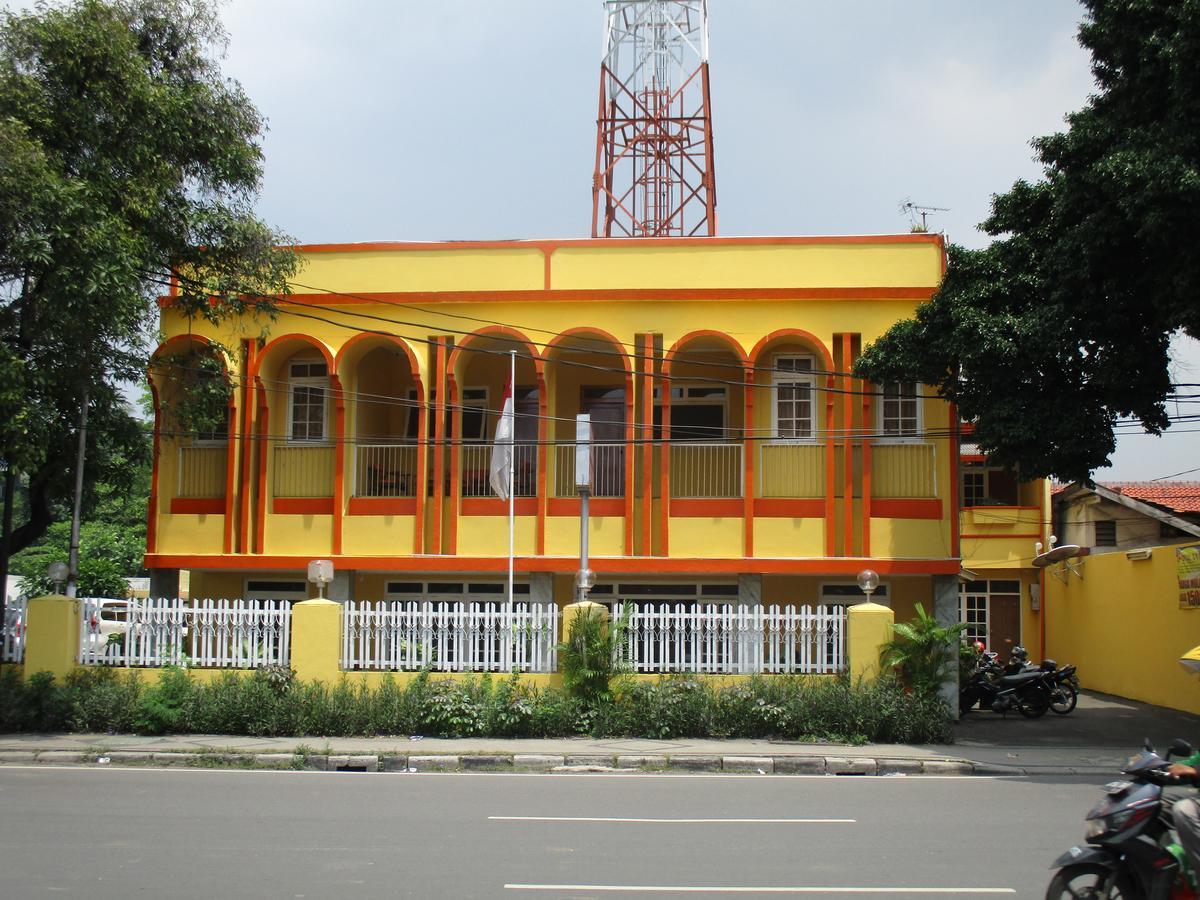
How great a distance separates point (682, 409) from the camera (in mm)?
20250

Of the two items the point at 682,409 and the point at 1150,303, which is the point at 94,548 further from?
the point at 1150,303

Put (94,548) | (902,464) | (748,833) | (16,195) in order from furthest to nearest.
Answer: (94,548) → (902,464) → (16,195) → (748,833)

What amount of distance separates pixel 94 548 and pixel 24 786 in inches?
1110

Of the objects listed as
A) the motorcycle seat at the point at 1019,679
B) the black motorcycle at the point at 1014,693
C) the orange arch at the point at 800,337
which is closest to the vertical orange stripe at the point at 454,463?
the orange arch at the point at 800,337

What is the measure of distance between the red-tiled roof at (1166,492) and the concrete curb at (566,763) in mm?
16242

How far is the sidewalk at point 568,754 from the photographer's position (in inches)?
526

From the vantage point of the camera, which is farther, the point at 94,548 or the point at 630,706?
the point at 94,548

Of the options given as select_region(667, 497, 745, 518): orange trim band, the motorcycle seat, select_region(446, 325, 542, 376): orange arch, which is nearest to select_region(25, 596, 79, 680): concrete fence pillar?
select_region(446, 325, 542, 376): orange arch

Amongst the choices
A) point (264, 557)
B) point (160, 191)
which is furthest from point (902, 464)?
point (160, 191)

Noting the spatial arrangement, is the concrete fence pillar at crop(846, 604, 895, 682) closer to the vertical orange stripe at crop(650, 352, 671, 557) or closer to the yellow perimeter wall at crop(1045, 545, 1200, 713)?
the vertical orange stripe at crop(650, 352, 671, 557)

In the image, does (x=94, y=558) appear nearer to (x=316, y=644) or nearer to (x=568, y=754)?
(x=316, y=644)

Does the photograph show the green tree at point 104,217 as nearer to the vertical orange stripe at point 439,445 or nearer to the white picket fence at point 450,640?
the vertical orange stripe at point 439,445

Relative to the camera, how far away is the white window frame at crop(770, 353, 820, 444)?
1888 cm

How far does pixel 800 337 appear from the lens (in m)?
18.6
